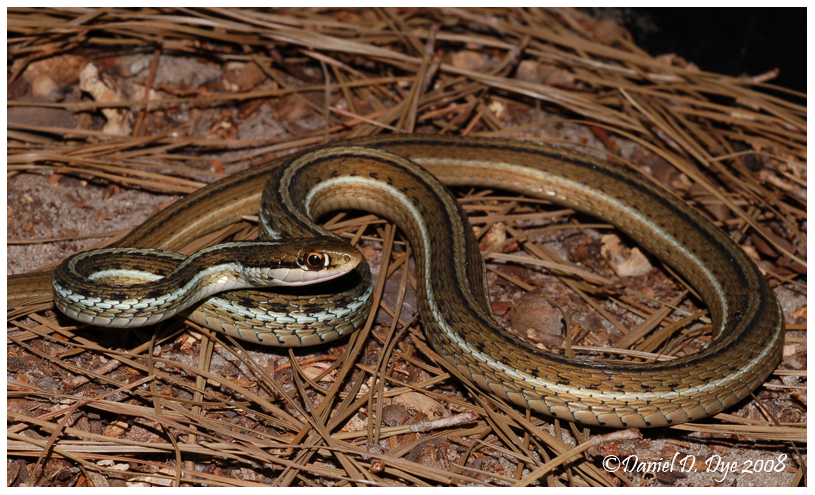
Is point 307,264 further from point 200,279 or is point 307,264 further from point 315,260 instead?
point 200,279

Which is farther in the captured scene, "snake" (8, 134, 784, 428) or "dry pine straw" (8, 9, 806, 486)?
"snake" (8, 134, 784, 428)

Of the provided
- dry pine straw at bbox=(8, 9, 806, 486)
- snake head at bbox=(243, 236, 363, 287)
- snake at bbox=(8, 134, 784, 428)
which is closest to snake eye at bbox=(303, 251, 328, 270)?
snake head at bbox=(243, 236, 363, 287)

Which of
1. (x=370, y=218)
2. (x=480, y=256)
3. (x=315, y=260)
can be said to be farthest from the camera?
(x=370, y=218)

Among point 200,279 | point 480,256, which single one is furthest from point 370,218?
point 200,279

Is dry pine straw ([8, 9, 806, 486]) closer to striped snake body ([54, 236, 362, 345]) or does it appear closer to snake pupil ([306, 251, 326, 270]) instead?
striped snake body ([54, 236, 362, 345])

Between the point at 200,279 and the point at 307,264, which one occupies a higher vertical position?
the point at 307,264

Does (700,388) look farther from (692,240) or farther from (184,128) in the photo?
(184,128)

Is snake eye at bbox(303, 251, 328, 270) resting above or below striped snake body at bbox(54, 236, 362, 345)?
above
